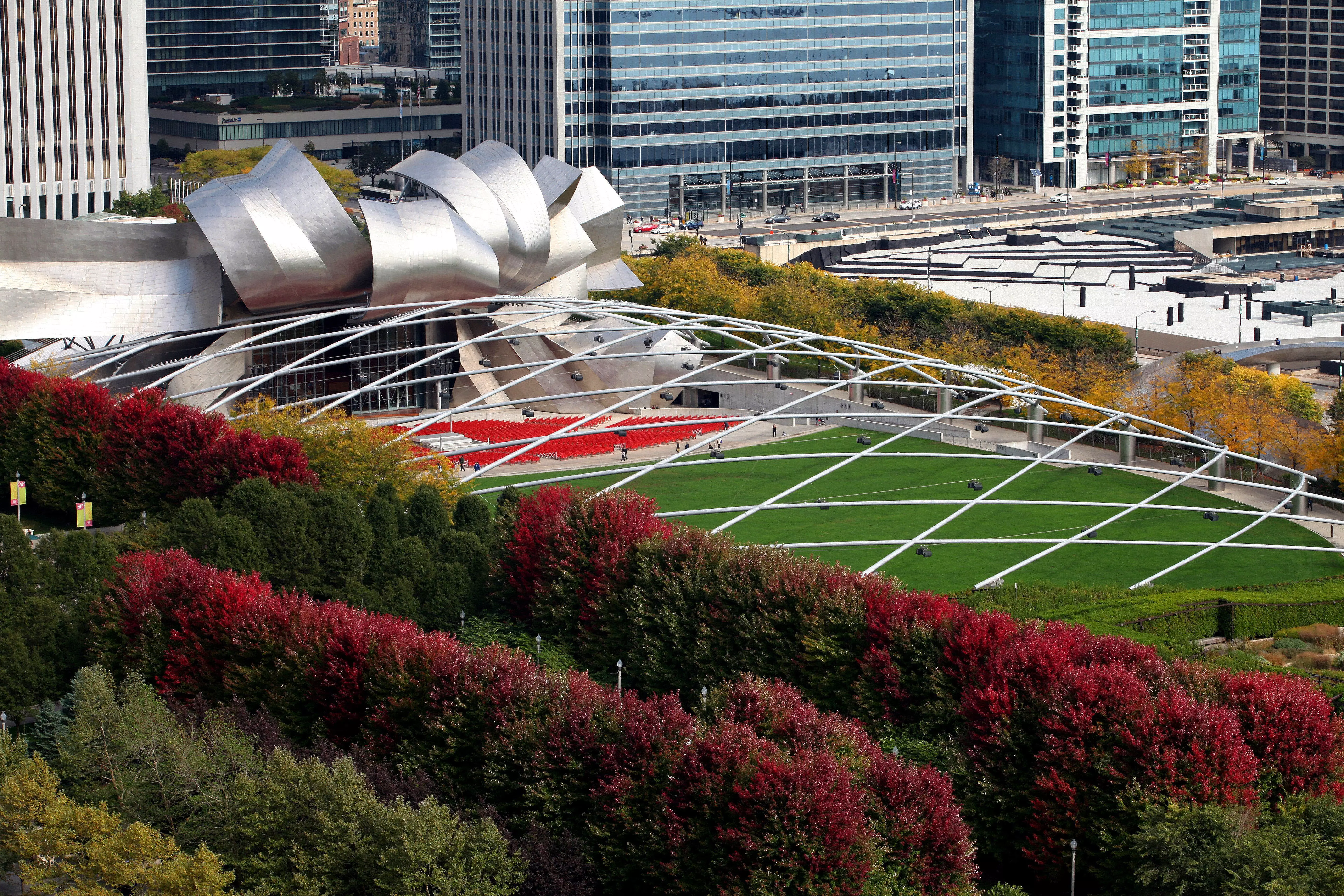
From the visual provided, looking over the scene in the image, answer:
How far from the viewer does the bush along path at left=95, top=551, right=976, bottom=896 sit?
112ft

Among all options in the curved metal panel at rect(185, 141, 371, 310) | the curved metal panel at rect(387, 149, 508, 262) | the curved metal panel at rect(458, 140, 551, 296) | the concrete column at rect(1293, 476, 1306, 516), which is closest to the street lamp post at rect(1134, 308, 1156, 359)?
the concrete column at rect(1293, 476, 1306, 516)

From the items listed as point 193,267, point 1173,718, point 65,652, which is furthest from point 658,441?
point 1173,718

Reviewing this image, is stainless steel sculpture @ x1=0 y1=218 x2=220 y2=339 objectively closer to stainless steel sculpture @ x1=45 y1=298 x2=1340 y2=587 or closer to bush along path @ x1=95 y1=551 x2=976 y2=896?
stainless steel sculpture @ x1=45 y1=298 x2=1340 y2=587

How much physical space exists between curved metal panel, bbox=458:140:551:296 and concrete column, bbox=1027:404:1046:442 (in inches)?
888

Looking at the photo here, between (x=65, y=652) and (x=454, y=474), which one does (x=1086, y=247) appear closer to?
(x=454, y=474)

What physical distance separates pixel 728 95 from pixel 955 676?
12509cm

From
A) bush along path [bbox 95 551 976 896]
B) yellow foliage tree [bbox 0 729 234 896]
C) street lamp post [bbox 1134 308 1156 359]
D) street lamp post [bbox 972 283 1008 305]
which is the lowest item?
yellow foliage tree [bbox 0 729 234 896]

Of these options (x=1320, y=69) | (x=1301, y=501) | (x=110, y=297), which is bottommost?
(x=1301, y=501)

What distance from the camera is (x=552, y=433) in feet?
242

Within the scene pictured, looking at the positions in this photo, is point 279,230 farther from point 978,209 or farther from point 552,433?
point 978,209

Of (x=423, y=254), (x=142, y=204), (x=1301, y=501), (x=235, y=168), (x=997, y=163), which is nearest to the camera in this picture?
(x=1301, y=501)

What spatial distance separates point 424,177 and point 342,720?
141 feet

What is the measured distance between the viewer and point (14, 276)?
250ft

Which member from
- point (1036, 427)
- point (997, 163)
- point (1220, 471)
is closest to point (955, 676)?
point (1220, 471)
